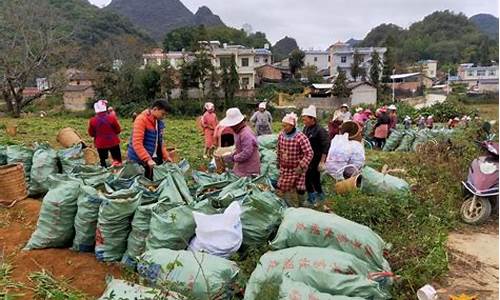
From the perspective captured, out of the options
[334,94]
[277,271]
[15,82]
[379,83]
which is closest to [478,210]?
[277,271]

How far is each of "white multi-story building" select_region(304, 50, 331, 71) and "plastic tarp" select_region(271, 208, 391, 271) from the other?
55879mm

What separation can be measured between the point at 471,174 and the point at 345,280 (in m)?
2.97

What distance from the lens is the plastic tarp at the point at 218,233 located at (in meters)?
3.23

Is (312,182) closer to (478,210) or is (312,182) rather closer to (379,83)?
(478,210)

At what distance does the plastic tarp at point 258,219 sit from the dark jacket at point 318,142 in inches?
60.9

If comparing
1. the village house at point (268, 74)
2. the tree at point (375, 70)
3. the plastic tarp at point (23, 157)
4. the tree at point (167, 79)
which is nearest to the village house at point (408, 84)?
the tree at point (375, 70)

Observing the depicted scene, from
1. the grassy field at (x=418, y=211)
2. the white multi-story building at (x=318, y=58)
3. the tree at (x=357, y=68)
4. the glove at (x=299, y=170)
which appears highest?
the white multi-story building at (x=318, y=58)

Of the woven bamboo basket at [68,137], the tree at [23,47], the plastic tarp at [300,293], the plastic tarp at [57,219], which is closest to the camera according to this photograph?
the plastic tarp at [300,293]

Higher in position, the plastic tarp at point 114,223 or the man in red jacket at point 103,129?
the man in red jacket at point 103,129

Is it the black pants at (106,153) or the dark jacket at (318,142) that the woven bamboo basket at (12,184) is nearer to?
the black pants at (106,153)

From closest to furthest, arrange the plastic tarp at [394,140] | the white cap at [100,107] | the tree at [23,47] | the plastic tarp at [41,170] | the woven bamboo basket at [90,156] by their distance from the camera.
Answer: the plastic tarp at [41,170]
the white cap at [100,107]
the woven bamboo basket at [90,156]
the plastic tarp at [394,140]
the tree at [23,47]

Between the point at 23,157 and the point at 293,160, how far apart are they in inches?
140

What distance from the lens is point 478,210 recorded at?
477cm

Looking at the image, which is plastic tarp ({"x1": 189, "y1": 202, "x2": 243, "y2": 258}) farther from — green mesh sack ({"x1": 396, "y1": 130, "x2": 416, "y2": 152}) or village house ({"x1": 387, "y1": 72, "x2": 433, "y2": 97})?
village house ({"x1": 387, "y1": 72, "x2": 433, "y2": 97})
